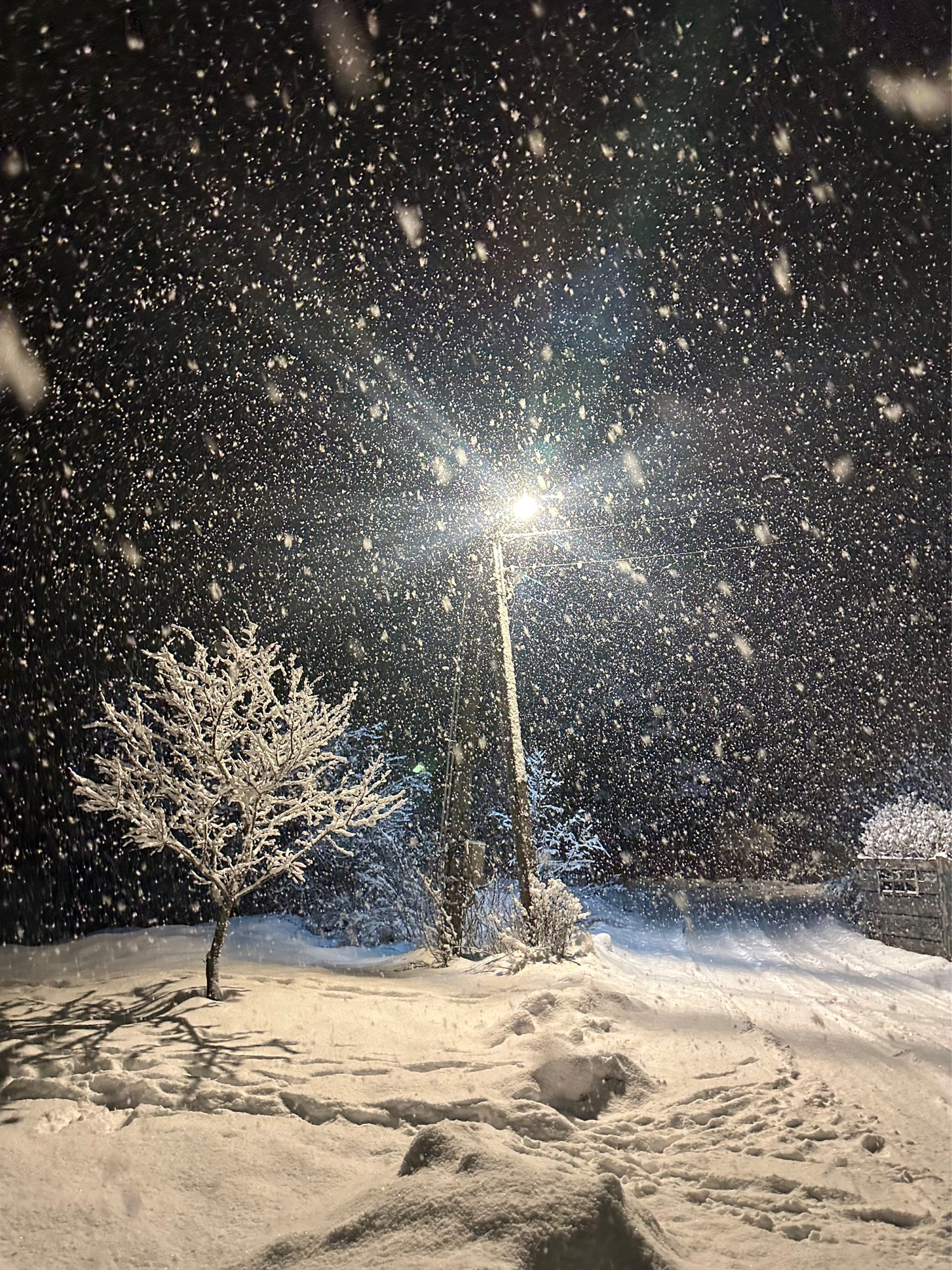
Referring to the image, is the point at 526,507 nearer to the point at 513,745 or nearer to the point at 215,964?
the point at 513,745

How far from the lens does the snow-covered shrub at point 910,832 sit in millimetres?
16703

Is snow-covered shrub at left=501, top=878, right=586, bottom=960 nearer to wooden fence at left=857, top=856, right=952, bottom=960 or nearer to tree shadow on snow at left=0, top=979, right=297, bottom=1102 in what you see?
tree shadow on snow at left=0, top=979, right=297, bottom=1102

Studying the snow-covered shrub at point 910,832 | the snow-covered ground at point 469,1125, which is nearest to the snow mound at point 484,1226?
the snow-covered ground at point 469,1125

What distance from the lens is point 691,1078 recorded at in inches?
227

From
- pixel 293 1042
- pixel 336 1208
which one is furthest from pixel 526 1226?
pixel 293 1042

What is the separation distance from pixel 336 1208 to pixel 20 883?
24763mm

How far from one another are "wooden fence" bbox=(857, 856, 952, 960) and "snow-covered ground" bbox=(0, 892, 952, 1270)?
10.5 ft

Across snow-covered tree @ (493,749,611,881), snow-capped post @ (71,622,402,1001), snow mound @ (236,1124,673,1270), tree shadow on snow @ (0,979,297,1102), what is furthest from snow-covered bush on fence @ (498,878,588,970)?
snow-covered tree @ (493,749,611,881)

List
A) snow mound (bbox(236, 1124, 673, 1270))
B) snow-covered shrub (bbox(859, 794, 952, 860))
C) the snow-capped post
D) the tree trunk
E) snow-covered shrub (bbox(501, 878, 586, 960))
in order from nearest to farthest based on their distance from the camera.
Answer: snow mound (bbox(236, 1124, 673, 1270))
the tree trunk
the snow-capped post
snow-covered shrub (bbox(501, 878, 586, 960))
snow-covered shrub (bbox(859, 794, 952, 860))

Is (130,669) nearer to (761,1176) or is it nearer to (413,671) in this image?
(413,671)

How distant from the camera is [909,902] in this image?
12.8m

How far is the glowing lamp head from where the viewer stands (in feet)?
39.3

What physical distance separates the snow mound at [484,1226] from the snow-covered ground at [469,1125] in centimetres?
1

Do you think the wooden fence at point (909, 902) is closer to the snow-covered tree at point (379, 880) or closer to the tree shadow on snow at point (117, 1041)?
the snow-covered tree at point (379, 880)
